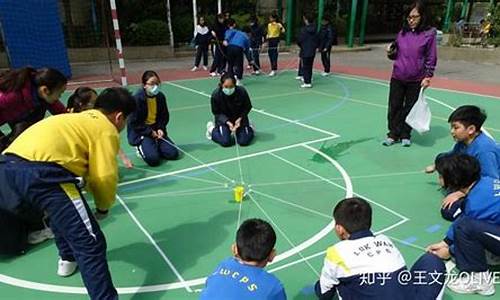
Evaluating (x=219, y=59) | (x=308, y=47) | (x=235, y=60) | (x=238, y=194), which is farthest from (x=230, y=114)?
(x=219, y=59)

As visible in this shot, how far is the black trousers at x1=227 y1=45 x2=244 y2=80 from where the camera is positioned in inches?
376

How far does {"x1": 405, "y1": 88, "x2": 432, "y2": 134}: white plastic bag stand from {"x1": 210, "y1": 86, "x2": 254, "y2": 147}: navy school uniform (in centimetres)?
201

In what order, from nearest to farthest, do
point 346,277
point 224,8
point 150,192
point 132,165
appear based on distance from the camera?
1. point 346,277
2. point 150,192
3. point 132,165
4. point 224,8

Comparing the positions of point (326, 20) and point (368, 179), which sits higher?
point (326, 20)

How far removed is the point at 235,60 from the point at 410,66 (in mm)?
5361

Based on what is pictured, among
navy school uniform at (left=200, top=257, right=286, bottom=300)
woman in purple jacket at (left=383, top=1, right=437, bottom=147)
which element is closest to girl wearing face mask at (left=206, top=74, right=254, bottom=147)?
woman in purple jacket at (left=383, top=1, right=437, bottom=147)

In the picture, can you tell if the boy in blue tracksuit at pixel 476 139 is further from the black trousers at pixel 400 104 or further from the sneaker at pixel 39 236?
the sneaker at pixel 39 236

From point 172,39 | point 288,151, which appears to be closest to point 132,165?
point 288,151

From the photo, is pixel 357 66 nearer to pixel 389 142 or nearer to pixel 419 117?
pixel 389 142

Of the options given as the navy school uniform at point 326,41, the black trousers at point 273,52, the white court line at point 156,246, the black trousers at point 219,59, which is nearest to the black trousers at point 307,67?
the navy school uniform at point 326,41

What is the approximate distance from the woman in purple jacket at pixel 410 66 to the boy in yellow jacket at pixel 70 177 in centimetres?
385

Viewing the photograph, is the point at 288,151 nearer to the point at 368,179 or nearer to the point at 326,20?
the point at 368,179

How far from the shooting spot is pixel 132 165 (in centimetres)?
483

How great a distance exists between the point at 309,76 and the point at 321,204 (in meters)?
5.78
